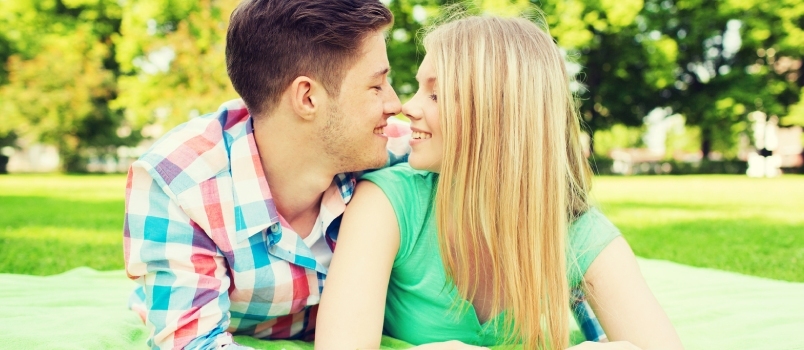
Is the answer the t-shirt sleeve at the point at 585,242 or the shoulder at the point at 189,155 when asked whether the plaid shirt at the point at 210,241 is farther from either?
the t-shirt sleeve at the point at 585,242

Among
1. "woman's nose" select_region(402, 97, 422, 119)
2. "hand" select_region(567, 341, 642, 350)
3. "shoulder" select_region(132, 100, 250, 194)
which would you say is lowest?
"hand" select_region(567, 341, 642, 350)

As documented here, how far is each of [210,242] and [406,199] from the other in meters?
0.66

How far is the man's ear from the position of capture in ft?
7.45

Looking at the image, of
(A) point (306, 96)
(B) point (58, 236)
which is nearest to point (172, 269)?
(A) point (306, 96)

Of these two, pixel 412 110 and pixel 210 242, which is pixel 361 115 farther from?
pixel 210 242

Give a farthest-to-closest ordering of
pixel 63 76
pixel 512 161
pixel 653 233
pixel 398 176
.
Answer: pixel 63 76 < pixel 653 233 < pixel 398 176 < pixel 512 161

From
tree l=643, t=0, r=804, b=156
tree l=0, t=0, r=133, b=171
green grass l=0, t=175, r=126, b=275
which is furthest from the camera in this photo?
tree l=0, t=0, r=133, b=171

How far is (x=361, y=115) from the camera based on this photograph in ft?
7.53

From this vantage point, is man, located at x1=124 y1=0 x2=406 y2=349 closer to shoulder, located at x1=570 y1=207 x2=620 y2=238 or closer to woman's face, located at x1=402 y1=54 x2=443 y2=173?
woman's face, located at x1=402 y1=54 x2=443 y2=173

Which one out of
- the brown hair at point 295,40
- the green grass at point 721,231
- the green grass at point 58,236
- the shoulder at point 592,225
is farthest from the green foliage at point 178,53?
the shoulder at point 592,225

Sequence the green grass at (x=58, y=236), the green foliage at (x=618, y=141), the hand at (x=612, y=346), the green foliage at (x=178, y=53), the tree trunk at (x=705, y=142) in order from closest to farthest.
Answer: the hand at (x=612, y=346) → the green grass at (x=58, y=236) → the green foliage at (x=178, y=53) → the tree trunk at (x=705, y=142) → the green foliage at (x=618, y=141)

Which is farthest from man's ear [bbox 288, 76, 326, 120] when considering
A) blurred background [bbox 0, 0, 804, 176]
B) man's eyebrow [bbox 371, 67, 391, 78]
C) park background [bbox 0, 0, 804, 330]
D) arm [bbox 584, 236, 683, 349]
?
blurred background [bbox 0, 0, 804, 176]

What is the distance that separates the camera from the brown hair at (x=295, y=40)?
88.4 inches

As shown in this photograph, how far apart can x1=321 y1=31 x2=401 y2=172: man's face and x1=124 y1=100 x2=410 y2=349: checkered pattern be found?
159mm
